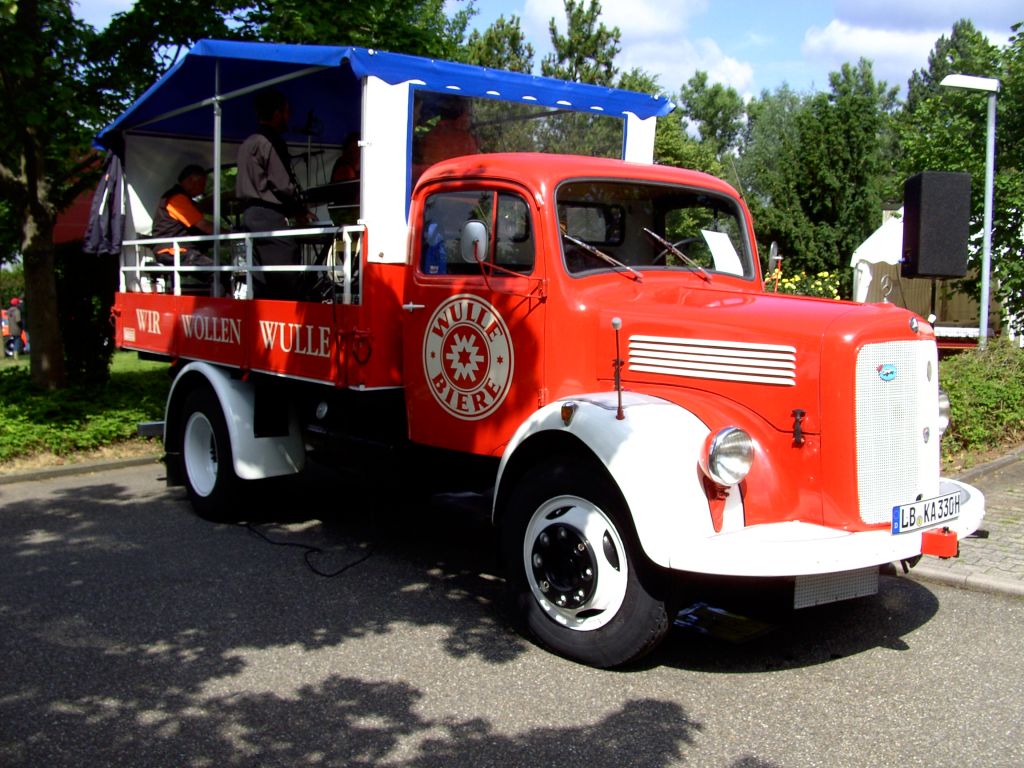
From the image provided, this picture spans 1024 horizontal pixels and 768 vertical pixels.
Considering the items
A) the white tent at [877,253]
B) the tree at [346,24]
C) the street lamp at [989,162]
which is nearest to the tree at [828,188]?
the white tent at [877,253]

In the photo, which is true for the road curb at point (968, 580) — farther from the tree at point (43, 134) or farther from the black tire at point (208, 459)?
the tree at point (43, 134)

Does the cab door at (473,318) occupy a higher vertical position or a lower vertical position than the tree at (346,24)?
lower

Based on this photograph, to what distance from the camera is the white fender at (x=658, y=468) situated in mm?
4043

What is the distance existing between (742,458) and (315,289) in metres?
3.41

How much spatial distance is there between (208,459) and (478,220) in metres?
3.36

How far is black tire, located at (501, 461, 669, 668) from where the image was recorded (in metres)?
4.31

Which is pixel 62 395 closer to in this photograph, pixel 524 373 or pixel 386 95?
pixel 386 95

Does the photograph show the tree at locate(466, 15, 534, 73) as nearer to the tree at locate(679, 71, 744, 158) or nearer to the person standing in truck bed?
the person standing in truck bed

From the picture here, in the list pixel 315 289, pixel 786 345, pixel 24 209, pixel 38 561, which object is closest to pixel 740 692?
pixel 786 345

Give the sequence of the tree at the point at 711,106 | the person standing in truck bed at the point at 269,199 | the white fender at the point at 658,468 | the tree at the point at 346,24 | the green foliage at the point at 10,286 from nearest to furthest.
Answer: the white fender at the point at 658,468 → the person standing in truck bed at the point at 269,199 → the tree at the point at 346,24 → the green foliage at the point at 10,286 → the tree at the point at 711,106

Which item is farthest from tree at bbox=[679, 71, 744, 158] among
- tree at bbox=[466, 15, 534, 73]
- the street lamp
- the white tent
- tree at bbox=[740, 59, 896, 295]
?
the street lamp

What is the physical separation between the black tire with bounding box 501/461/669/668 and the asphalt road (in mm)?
163

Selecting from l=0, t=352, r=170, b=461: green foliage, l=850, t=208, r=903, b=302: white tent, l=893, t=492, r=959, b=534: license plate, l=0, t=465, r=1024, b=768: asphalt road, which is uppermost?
l=850, t=208, r=903, b=302: white tent

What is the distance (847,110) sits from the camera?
2542cm
